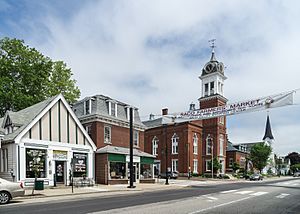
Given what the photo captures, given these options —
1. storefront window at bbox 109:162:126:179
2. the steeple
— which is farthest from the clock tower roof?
the steeple

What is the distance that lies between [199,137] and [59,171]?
3684 cm

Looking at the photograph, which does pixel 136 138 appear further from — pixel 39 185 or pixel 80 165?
pixel 39 185

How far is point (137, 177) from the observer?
37344 mm

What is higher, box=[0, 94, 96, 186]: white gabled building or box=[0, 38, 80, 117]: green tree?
box=[0, 38, 80, 117]: green tree

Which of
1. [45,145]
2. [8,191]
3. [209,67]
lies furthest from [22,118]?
[209,67]

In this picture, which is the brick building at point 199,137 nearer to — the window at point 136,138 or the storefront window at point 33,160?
the window at point 136,138

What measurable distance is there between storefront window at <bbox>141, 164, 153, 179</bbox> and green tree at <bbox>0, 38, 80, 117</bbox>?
1388 centimetres

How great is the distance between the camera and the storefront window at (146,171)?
3891cm

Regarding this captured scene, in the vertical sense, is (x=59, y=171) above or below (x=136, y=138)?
below

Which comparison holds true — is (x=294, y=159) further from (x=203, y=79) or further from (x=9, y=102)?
(x=9, y=102)

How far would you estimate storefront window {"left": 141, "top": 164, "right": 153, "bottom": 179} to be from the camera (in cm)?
3891

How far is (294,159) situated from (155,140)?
339 feet

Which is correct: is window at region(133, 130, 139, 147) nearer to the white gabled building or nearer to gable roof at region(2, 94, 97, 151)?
the white gabled building

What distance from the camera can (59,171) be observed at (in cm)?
2867
